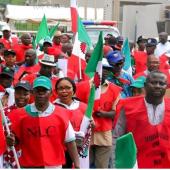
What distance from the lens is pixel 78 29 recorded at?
35.2 ft

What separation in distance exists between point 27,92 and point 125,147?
2.15 meters

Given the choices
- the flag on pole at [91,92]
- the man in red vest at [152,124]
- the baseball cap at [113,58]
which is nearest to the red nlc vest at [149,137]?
the man in red vest at [152,124]

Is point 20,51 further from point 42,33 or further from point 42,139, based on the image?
point 42,139

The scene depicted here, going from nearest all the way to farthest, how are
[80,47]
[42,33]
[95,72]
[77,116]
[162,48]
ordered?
[77,116] → [95,72] → [80,47] → [42,33] → [162,48]

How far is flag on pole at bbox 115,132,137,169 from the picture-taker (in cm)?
500

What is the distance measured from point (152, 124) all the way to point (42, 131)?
3.21 feet

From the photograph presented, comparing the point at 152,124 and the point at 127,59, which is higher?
the point at 152,124

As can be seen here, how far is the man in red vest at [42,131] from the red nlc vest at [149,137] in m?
0.63

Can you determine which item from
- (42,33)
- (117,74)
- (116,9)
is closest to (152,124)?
(117,74)

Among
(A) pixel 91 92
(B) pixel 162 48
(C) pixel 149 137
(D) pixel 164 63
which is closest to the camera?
(C) pixel 149 137

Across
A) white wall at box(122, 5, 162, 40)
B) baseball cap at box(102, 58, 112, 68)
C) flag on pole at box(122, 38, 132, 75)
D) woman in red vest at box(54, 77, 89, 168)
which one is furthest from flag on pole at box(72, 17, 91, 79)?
white wall at box(122, 5, 162, 40)

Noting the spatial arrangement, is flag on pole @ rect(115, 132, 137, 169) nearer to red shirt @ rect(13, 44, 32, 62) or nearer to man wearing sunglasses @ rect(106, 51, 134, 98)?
man wearing sunglasses @ rect(106, 51, 134, 98)

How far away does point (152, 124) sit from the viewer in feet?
19.4

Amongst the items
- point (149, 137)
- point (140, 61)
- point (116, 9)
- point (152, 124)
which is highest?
point (152, 124)
